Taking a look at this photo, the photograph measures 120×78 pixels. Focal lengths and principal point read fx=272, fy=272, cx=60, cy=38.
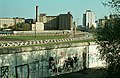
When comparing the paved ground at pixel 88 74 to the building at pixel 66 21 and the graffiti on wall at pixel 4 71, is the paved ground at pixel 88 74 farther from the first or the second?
the building at pixel 66 21

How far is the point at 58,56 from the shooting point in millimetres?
22469

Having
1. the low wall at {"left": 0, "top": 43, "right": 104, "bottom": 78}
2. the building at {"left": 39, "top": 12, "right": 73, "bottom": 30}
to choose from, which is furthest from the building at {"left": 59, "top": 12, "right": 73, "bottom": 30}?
the low wall at {"left": 0, "top": 43, "right": 104, "bottom": 78}

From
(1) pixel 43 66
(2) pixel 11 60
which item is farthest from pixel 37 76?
(2) pixel 11 60

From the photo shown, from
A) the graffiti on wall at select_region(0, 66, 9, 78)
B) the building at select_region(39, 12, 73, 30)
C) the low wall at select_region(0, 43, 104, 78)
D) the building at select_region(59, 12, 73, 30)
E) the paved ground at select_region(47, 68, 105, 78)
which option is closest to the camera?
the graffiti on wall at select_region(0, 66, 9, 78)

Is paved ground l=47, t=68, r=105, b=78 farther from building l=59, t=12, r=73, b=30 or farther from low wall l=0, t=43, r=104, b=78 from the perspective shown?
building l=59, t=12, r=73, b=30

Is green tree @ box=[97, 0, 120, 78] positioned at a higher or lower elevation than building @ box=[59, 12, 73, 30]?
lower

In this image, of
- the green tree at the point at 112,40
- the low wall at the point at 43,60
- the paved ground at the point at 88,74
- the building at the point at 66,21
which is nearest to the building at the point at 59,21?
the building at the point at 66,21

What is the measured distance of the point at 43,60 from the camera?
20750 millimetres

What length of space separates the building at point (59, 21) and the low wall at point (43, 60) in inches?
5613

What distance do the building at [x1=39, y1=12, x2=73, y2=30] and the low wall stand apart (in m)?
143

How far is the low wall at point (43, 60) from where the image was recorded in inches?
695

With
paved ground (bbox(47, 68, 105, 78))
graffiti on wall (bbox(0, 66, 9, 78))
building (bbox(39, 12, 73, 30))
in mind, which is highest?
building (bbox(39, 12, 73, 30))

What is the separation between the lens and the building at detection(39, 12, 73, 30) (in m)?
171

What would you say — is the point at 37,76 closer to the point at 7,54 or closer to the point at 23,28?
the point at 7,54
